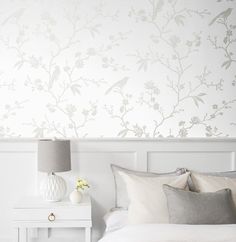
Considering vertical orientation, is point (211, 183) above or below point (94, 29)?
below

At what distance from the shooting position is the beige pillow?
282 cm

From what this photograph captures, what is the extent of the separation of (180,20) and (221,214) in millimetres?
1535

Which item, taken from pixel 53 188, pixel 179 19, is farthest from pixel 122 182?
pixel 179 19

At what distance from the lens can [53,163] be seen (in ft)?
9.30

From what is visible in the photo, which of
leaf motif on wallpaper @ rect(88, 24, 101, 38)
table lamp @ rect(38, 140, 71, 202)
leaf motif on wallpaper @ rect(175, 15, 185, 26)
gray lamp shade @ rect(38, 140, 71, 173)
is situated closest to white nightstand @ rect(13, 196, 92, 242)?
table lamp @ rect(38, 140, 71, 202)

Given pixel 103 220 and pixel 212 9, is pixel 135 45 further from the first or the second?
pixel 103 220

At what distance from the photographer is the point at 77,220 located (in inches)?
111

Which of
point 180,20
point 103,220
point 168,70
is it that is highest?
point 180,20

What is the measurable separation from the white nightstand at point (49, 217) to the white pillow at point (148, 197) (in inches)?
13.0

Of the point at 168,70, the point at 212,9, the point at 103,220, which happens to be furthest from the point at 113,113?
the point at 212,9

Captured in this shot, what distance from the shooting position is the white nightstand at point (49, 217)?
9.15 feet

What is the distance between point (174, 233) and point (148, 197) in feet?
1.54

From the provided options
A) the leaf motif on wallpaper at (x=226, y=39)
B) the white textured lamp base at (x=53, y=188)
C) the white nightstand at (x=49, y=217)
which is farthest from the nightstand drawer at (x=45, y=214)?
the leaf motif on wallpaper at (x=226, y=39)

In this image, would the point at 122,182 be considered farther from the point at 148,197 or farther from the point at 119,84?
the point at 119,84
